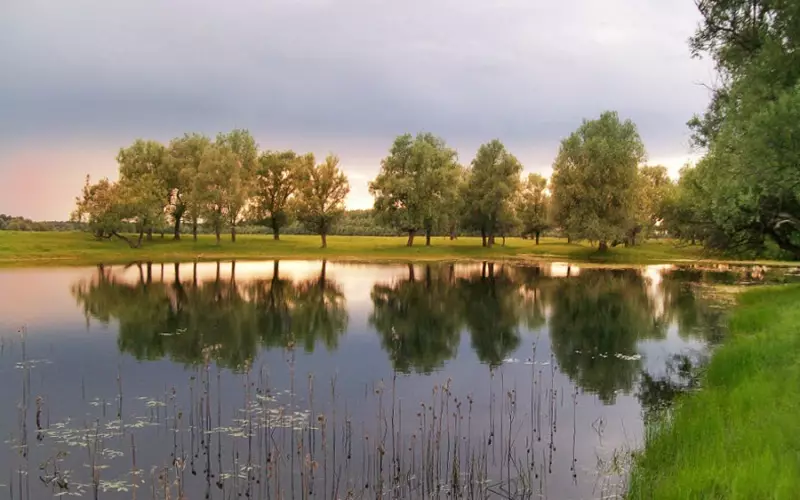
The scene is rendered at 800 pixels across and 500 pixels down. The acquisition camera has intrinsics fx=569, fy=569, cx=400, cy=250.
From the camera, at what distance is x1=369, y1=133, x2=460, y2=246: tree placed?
100 meters

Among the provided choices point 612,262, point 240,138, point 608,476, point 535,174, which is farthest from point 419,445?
point 535,174

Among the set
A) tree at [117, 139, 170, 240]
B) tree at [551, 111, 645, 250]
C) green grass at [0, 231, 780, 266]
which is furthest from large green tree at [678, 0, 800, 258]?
tree at [117, 139, 170, 240]

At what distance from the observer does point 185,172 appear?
98.7m

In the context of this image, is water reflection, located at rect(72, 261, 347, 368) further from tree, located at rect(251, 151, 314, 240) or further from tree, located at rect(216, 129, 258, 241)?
tree, located at rect(251, 151, 314, 240)

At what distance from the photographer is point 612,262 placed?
8712cm

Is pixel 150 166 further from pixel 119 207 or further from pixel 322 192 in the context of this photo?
pixel 322 192

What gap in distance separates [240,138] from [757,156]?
101 m

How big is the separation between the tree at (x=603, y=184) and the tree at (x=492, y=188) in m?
14.5

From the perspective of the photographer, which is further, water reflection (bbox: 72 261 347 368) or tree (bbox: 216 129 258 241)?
tree (bbox: 216 129 258 241)

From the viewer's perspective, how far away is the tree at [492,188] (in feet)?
339

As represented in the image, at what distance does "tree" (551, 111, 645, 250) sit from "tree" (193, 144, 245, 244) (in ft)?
175

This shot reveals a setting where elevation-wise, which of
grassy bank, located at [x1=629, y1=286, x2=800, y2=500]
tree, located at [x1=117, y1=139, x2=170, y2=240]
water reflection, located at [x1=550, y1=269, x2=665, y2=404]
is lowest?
water reflection, located at [x1=550, y1=269, x2=665, y2=404]

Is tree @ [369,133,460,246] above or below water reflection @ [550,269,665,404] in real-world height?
above

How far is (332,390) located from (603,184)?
251 feet
